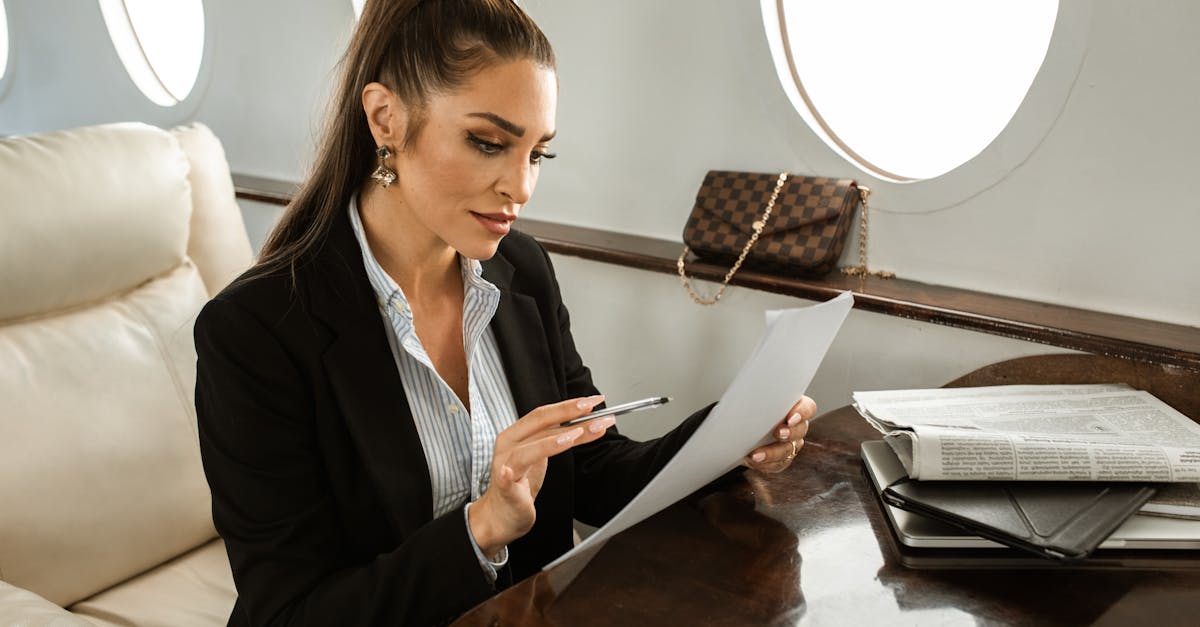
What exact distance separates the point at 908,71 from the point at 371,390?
4800mm

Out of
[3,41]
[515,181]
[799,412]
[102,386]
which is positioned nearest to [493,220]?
[515,181]

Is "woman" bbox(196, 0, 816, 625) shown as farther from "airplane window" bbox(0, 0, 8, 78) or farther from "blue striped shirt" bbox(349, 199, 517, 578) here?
"airplane window" bbox(0, 0, 8, 78)

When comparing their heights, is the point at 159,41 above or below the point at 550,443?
below

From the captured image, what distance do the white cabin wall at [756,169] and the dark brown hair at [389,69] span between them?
30 centimetres

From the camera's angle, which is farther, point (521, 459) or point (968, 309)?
point (968, 309)

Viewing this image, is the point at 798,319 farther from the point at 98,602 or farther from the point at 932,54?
the point at 932,54

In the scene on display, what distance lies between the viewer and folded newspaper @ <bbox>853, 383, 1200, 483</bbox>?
977 millimetres

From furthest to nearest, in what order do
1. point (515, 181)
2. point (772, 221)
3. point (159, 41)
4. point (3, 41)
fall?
point (3, 41) < point (159, 41) < point (772, 221) < point (515, 181)


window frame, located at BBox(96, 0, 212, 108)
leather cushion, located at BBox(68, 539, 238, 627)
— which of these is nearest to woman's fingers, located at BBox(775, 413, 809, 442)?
leather cushion, located at BBox(68, 539, 238, 627)

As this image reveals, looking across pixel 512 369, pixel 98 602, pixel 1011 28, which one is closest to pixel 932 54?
pixel 1011 28

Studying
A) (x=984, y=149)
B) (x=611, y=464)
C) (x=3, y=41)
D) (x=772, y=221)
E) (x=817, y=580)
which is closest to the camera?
(x=817, y=580)

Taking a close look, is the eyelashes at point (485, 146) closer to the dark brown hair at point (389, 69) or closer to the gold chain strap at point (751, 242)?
the dark brown hair at point (389, 69)

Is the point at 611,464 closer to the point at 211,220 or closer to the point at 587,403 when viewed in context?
the point at 587,403

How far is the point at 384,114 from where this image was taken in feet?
3.90
